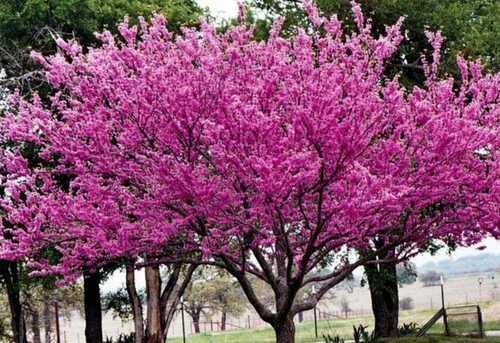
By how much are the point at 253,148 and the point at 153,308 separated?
24.6 feet

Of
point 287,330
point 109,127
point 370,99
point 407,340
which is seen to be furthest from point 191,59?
point 407,340

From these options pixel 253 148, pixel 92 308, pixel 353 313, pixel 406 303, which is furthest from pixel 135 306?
pixel 353 313

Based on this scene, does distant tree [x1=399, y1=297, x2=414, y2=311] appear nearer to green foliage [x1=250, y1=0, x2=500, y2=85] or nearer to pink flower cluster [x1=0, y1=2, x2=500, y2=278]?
Answer: green foliage [x1=250, y1=0, x2=500, y2=85]

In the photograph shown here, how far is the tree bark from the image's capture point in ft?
46.1

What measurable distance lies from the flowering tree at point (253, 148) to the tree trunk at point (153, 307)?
518 centimetres

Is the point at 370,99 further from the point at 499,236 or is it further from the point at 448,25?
the point at 448,25

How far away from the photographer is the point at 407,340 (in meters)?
15.5

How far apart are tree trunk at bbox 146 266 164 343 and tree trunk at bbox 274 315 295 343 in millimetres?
4801

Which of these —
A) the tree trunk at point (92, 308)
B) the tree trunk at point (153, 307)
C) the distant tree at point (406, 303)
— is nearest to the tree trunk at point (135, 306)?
the tree trunk at point (153, 307)

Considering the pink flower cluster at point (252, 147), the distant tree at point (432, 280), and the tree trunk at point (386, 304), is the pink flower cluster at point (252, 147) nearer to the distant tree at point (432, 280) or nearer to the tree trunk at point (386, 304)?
the tree trunk at point (386, 304)

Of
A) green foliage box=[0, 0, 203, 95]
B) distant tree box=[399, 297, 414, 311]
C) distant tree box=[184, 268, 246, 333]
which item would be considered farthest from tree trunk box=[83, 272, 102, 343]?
distant tree box=[399, 297, 414, 311]

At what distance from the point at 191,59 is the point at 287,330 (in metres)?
4.00

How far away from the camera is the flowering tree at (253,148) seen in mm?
7496

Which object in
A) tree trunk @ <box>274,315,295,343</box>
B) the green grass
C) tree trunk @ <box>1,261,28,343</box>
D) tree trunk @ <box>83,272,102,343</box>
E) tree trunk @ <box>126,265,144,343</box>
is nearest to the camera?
tree trunk @ <box>274,315,295,343</box>
